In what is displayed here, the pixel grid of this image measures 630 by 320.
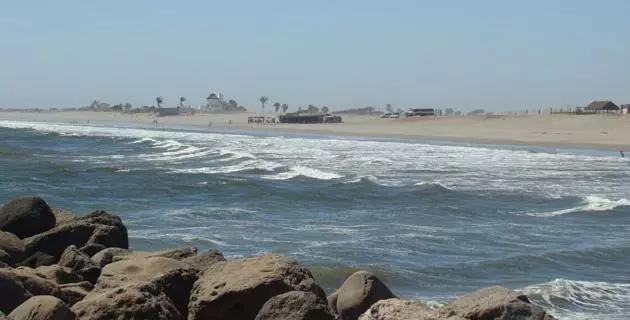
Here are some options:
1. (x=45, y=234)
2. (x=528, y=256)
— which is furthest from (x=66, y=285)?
(x=528, y=256)

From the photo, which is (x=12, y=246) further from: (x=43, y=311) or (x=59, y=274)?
(x=43, y=311)

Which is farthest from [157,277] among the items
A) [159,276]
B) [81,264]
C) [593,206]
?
[593,206]

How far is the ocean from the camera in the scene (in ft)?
45.5

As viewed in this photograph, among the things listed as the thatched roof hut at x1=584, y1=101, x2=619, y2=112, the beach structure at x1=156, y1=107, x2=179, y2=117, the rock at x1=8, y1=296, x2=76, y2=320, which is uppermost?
the rock at x1=8, y1=296, x2=76, y2=320

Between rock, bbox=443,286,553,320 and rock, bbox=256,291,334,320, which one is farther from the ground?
rock, bbox=256,291,334,320

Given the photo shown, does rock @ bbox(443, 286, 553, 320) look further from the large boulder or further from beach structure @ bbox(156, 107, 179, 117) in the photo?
beach structure @ bbox(156, 107, 179, 117)

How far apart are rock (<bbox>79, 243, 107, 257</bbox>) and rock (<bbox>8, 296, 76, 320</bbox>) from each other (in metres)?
3.91

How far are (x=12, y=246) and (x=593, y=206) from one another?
17176 millimetres

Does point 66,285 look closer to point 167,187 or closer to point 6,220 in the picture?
point 6,220

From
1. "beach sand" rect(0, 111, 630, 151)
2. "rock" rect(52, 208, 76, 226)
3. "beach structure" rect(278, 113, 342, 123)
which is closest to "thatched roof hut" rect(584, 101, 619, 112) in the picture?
"beach sand" rect(0, 111, 630, 151)

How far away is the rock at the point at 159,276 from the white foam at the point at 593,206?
15.3 m

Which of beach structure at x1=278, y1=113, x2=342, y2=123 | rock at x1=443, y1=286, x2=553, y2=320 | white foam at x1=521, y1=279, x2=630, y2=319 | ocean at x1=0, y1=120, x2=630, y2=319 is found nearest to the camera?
rock at x1=443, y1=286, x2=553, y2=320

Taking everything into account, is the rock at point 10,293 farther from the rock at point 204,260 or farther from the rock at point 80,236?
the rock at point 80,236

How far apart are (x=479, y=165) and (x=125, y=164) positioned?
597 inches
